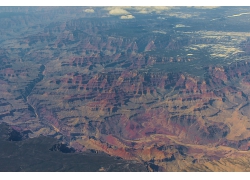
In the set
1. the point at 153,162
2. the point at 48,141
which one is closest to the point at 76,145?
the point at 48,141

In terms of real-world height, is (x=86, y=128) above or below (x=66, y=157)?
below

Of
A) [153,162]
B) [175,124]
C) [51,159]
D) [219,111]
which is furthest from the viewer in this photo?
[219,111]

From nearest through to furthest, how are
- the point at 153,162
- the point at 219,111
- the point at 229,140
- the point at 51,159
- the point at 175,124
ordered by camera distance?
1. the point at 51,159
2. the point at 153,162
3. the point at 229,140
4. the point at 175,124
5. the point at 219,111

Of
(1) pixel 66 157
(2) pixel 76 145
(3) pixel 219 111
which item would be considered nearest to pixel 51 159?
(1) pixel 66 157

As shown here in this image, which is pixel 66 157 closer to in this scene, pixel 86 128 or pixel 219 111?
pixel 86 128

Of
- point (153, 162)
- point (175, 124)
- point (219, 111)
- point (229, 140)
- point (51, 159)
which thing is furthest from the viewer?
point (219, 111)

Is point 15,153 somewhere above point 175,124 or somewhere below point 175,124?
above

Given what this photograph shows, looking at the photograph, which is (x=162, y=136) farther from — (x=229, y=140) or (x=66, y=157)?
(x=66, y=157)

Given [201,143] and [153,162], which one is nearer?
[153,162]

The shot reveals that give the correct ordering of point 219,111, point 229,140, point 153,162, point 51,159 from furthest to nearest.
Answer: point 219,111, point 229,140, point 153,162, point 51,159
